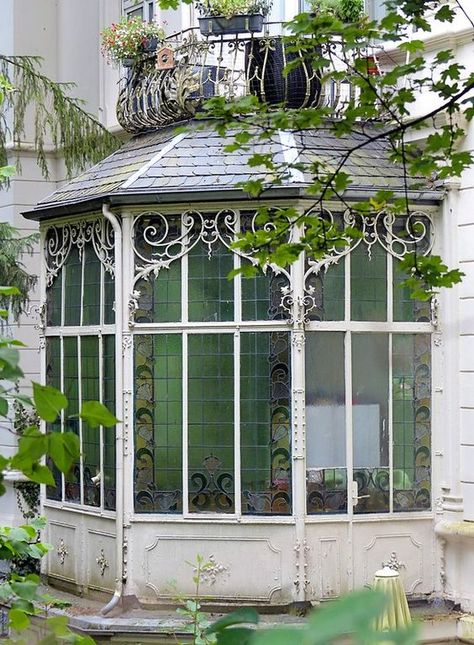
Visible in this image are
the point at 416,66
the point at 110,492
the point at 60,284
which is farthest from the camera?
the point at 60,284

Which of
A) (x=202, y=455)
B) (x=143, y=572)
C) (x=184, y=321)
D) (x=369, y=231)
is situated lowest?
(x=143, y=572)

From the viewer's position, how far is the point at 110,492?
33.5 feet

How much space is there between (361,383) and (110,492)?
7.28 feet

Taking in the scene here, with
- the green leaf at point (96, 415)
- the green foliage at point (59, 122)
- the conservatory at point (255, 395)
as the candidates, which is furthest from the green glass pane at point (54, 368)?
the green leaf at point (96, 415)

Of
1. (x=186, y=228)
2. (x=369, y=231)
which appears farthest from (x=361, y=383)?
(x=186, y=228)

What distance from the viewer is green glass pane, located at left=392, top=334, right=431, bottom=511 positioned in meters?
9.97

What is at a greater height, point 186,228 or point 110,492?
point 186,228

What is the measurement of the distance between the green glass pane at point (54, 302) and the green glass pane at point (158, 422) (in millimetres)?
1301

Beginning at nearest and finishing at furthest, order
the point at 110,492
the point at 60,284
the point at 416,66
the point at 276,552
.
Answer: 1. the point at 416,66
2. the point at 276,552
3. the point at 110,492
4. the point at 60,284

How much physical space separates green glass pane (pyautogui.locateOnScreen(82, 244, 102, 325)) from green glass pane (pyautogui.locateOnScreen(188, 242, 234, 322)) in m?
0.96

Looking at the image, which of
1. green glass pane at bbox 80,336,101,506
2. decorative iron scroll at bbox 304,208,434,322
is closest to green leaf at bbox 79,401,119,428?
decorative iron scroll at bbox 304,208,434,322

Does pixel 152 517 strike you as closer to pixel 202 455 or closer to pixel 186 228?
pixel 202 455

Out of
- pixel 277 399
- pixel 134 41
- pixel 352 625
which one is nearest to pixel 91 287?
pixel 277 399

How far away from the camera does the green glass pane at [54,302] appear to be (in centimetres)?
1108
